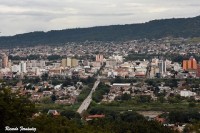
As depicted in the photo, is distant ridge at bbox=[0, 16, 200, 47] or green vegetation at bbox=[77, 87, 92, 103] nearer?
green vegetation at bbox=[77, 87, 92, 103]

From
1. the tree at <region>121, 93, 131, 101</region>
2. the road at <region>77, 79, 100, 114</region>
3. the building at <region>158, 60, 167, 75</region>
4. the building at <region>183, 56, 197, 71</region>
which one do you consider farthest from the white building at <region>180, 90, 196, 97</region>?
the building at <region>183, 56, 197, 71</region>

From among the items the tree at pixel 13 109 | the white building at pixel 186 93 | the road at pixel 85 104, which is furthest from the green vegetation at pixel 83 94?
the tree at pixel 13 109

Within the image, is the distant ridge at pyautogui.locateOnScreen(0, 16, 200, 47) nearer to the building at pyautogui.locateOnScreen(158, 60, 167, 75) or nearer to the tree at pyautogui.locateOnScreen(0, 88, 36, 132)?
the building at pyautogui.locateOnScreen(158, 60, 167, 75)

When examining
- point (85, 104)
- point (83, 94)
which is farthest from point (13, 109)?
point (83, 94)

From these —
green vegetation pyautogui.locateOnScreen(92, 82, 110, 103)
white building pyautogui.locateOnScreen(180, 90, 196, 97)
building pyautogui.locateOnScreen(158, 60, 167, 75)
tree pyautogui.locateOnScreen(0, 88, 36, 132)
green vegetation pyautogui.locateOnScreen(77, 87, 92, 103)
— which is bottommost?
green vegetation pyautogui.locateOnScreen(77, 87, 92, 103)

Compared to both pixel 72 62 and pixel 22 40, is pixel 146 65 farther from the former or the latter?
pixel 22 40

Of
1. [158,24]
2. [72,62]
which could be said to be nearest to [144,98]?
[72,62]

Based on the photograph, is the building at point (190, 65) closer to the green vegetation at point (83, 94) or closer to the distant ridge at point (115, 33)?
the green vegetation at point (83, 94)

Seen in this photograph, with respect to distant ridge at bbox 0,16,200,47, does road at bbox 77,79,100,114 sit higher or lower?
lower

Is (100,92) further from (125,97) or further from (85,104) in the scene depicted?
(85,104)
